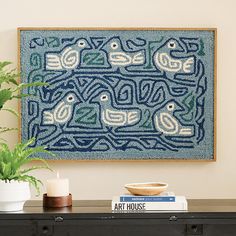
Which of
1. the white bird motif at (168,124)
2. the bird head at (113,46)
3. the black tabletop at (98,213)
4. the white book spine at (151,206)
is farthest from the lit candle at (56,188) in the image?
the bird head at (113,46)

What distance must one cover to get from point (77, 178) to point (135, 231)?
867 mm

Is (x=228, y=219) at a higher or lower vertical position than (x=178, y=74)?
lower

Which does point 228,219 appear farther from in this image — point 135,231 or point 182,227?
point 135,231

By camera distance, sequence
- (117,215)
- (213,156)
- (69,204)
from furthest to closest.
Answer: (213,156), (69,204), (117,215)

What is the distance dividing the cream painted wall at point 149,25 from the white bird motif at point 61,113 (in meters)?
0.20

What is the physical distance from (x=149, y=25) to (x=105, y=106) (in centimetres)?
49

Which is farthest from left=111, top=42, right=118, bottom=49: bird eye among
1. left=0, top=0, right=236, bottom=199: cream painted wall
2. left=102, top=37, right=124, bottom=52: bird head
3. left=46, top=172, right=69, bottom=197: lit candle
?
left=46, top=172, right=69, bottom=197: lit candle

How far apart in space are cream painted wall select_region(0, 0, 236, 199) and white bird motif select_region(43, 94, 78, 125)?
7.8 inches

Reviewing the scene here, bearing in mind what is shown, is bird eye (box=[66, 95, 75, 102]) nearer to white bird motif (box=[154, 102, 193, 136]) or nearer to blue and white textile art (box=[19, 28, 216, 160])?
blue and white textile art (box=[19, 28, 216, 160])

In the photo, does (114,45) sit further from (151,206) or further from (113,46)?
(151,206)

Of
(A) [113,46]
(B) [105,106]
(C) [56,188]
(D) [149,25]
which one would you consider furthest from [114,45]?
(C) [56,188]

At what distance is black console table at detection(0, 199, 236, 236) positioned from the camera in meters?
2.01

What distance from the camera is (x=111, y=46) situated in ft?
9.27

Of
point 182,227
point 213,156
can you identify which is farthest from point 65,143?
point 182,227
